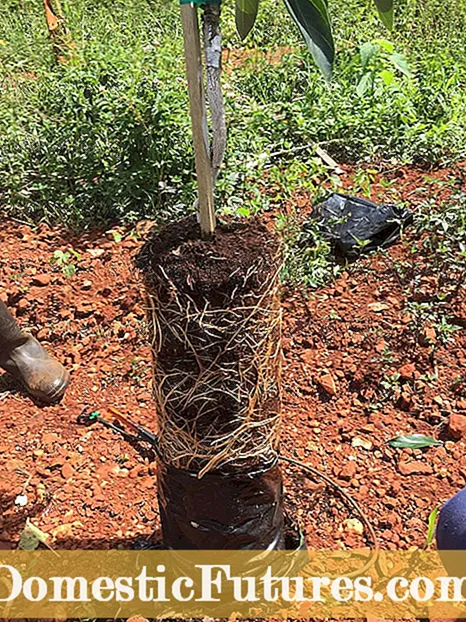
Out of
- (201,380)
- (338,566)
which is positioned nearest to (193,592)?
(338,566)

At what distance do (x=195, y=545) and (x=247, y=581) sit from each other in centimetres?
16

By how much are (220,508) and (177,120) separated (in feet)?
6.85

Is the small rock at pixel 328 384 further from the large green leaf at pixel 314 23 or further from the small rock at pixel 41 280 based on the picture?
the large green leaf at pixel 314 23

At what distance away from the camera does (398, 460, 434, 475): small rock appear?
2.12 metres

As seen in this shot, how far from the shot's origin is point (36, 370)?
245 cm

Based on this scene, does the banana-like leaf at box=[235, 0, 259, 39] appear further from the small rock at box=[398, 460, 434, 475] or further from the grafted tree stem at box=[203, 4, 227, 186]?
the small rock at box=[398, 460, 434, 475]

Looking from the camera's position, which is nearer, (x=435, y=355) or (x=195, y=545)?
(x=195, y=545)

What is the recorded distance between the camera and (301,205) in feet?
10.7

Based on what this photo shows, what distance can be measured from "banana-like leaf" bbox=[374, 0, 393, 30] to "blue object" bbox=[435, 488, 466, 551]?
41.1 inches

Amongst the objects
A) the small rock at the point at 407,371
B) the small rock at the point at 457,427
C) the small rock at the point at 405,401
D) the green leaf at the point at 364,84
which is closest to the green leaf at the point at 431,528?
the small rock at the point at 457,427

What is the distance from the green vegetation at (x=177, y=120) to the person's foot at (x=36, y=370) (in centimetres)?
90

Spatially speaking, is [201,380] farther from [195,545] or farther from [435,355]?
[435,355]

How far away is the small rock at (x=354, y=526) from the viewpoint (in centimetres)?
196

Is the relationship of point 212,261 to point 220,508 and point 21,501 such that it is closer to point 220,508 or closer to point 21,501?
point 220,508
